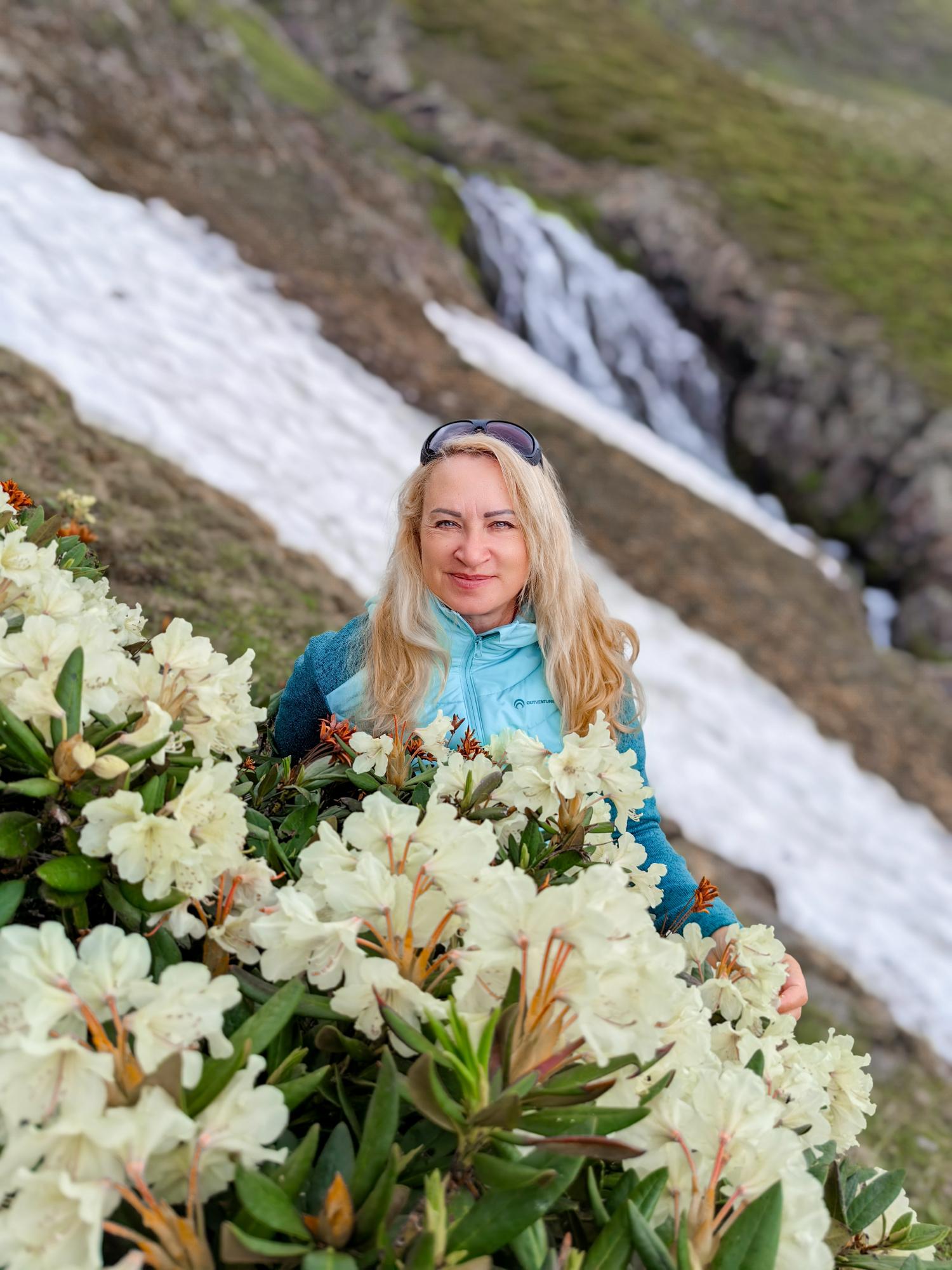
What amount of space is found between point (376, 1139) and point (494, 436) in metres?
1.93

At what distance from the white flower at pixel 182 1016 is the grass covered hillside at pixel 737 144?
62.0 feet

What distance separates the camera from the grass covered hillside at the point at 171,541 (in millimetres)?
4898

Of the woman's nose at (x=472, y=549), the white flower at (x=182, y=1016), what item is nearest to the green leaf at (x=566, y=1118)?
the white flower at (x=182, y=1016)

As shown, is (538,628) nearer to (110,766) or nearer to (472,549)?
(472,549)

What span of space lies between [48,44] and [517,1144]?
14.0 meters

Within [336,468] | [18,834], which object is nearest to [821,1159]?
[18,834]

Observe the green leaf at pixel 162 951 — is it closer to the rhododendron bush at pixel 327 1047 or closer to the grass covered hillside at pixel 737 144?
the rhododendron bush at pixel 327 1047

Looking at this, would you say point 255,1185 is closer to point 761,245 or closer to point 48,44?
point 48,44

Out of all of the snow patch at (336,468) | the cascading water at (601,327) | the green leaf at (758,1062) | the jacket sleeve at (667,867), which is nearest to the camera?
the green leaf at (758,1062)

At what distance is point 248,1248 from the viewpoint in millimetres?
862

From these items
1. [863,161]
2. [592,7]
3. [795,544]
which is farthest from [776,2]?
[795,544]

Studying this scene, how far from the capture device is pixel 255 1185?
895mm

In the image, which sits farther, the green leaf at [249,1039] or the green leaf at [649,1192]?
the green leaf at [649,1192]

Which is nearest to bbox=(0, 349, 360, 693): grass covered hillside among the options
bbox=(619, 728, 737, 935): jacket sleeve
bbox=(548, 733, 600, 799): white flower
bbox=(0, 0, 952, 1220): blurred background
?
bbox=(0, 0, 952, 1220): blurred background
